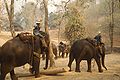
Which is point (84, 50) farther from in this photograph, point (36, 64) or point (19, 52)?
point (19, 52)

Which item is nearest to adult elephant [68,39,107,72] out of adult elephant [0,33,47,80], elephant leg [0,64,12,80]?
adult elephant [0,33,47,80]

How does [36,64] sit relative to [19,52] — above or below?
below

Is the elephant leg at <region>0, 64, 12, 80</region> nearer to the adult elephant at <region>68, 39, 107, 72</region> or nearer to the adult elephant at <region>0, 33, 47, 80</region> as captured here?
the adult elephant at <region>0, 33, 47, 80</region>

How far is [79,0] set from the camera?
18.7 metres

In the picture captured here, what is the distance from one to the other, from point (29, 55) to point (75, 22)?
26369 millimetres

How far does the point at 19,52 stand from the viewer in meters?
12.0

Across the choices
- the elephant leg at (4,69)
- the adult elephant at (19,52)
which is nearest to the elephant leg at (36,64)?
the adult elephant at (19,52)

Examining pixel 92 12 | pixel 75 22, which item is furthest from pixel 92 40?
pixel 92 12

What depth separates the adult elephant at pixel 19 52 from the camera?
11.6m

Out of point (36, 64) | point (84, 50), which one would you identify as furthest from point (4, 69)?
point (84, 50)

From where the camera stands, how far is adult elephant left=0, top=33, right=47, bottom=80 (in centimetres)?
1159

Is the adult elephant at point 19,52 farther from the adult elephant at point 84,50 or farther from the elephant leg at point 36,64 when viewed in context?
the adult elephant at point 84,50

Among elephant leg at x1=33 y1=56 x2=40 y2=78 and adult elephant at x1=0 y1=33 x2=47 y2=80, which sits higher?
adult elephant at x1=0 y1=33 x2=47 y2=80

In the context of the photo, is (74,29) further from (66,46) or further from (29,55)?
(29,55)
